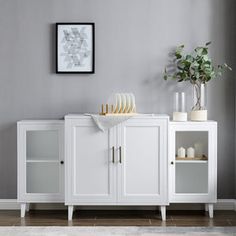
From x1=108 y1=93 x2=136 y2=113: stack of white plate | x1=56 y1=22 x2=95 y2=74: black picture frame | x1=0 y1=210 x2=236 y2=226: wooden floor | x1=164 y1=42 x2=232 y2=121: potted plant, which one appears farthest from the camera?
x1=56 y1=22 x2=95 y2=74: black picture frame

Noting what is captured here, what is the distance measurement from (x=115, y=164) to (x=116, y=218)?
1.58ft

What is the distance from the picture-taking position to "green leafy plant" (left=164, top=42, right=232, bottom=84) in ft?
16.6

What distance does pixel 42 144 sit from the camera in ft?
16.5

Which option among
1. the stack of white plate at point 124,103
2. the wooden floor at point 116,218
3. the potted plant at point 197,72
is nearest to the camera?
the wooden floor at point 116,218

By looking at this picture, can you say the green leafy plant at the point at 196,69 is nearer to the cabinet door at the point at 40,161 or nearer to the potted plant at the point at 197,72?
the potted plant at the point at 197,72

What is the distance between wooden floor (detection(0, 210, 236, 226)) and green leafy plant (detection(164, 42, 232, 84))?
1200mm

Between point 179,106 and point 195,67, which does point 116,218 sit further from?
point 195,67

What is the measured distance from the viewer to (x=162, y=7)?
5.23 m

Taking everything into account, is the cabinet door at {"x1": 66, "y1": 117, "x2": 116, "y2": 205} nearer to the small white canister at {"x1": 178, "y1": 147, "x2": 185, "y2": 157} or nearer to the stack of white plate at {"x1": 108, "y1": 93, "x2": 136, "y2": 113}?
the stack of white plate at {"x1": 108, "y1": 93, "x2": 136, "y2": 113}

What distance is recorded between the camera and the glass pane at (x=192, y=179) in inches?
196

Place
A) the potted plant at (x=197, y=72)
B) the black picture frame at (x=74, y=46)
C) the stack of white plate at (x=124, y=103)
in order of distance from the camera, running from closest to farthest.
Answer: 1. the stack of white plate at (x=124, y=103)
2. the potted plant at (x=197, y=72)
3. the black picture frame at (x=74, y=46)

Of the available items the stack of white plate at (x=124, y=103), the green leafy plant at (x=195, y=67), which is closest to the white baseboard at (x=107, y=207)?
the stack of white plate at (x=124, y=103)

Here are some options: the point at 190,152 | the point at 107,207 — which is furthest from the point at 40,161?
the point at 190,152

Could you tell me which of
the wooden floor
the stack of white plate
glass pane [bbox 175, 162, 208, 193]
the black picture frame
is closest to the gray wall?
the black picture frame
